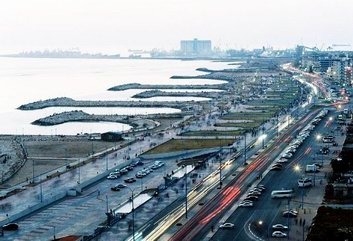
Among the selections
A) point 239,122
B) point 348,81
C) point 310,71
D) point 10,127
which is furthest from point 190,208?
point 310,71

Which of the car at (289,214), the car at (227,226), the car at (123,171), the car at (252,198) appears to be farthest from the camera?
the car at (123,171)

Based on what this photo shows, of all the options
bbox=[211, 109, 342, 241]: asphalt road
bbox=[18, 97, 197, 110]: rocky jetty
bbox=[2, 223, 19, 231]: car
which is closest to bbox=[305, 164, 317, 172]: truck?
bbox=[211, 109, 342, 241]: asphalt road

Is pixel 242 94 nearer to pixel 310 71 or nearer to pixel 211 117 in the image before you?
pixel 211 117

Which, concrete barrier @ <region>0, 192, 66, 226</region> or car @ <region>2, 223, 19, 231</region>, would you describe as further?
concrete barrier @ <region>0, 192, 66, 226</region>

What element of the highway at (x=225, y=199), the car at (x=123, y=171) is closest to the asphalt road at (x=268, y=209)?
the highway at (x=225, y=199)

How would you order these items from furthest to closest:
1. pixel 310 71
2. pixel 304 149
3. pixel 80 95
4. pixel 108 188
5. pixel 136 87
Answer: pixel 310 71 < pixel 136 87 < pixel 80 95 < pixel 304 149 < pixel 108 188

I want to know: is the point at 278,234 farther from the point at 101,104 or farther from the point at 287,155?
the point at 101,104

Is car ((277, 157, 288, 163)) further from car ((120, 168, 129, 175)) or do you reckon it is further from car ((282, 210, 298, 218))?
car ((282, 210, 298, 218))

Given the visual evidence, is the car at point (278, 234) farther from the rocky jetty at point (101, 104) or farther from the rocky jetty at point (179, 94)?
the rocky jetty at point (179, 94)

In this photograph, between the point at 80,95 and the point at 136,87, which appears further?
the point at 136,87
